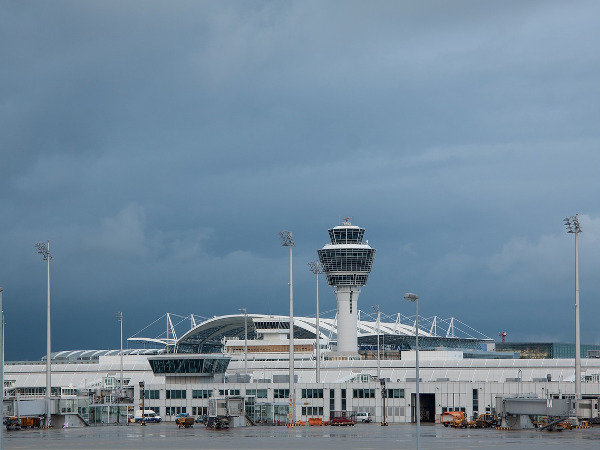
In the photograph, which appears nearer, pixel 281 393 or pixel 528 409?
pixel 528 409

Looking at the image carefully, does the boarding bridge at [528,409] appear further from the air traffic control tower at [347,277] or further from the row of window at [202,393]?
the air traffic control tower at [347,277]

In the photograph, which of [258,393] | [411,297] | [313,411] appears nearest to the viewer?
[411,297]

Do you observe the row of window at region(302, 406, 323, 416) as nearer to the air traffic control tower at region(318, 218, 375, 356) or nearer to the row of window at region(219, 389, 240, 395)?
the row of window at region(219, 389, 240, 395)

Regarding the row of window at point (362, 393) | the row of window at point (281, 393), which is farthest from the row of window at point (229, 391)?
the row of window at point (362, 393)

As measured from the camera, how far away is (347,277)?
630 ft

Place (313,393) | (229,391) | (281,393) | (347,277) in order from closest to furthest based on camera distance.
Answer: (313,393), (281,393), (229,391), (347,277)

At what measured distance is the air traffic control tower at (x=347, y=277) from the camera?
19162 centimetres

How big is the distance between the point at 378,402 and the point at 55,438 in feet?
173

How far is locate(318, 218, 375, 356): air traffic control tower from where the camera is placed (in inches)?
7544

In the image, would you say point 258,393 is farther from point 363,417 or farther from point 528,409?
point 528,409

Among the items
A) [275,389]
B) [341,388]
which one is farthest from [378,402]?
[275,389]

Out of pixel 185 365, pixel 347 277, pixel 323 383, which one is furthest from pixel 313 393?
pixel 347 277

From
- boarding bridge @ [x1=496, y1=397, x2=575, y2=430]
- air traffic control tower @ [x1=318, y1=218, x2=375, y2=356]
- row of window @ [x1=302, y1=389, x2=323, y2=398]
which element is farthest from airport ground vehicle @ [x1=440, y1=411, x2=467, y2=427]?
air traffic control tower @ [x1=318, y1=218, x2=375, y2=356]

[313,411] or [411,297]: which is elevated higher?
[411,297]
